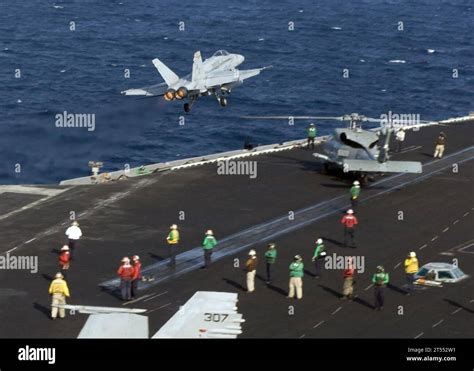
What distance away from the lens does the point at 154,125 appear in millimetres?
120688

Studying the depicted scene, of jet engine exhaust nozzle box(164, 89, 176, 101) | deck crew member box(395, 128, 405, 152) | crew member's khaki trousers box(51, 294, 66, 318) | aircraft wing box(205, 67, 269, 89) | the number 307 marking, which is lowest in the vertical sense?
crew member's khaki trousers box(51, 294, 66, 318)

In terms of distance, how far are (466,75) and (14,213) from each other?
3572 inches

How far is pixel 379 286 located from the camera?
169 feet

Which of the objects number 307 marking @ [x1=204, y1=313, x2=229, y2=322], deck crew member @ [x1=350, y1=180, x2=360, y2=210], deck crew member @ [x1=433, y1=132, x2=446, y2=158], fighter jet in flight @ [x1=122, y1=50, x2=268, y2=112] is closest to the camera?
number 307 marking @ [x1=204, y1=313, x2=229, y2=322]

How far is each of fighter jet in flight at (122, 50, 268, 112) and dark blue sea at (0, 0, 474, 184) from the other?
8056mm

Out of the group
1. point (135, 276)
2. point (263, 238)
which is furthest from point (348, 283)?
point (263, 238)

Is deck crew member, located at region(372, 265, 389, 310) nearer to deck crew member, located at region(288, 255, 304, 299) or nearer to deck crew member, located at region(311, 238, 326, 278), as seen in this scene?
deck crew member, located at region(288, 255, 304, 299)

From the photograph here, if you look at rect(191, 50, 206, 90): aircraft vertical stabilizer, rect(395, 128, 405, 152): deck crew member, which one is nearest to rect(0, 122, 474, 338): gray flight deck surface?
rect(395, 128, 405, 152): deck crew member

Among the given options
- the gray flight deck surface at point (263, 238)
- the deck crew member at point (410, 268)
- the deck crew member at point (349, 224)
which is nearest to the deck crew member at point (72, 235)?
the gray flight deck surface at point (263, 238)

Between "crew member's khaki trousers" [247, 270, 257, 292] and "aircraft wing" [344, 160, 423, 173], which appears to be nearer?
"crew member's khaki trousers" [247, 270, 257, 292]

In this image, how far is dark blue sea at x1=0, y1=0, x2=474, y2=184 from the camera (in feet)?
350

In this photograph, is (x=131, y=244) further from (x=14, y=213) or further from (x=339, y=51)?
(x=339, y=51)

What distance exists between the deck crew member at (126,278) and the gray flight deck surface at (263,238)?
19.2 inches
